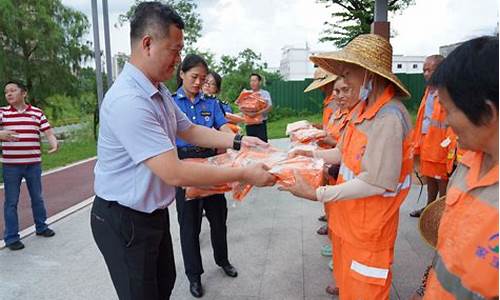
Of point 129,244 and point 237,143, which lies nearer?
point 129,244

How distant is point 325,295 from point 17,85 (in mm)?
3514

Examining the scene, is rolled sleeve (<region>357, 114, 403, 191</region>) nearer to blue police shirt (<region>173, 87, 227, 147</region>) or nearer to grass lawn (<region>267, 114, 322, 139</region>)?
blue police shirt (<region>173, 87, 227, 147</region>)

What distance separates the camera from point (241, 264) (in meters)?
3.50

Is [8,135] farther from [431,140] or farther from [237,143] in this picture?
[431,140]

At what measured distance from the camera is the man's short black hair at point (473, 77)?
94cm

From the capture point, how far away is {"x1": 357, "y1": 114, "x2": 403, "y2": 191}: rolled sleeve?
1.78m

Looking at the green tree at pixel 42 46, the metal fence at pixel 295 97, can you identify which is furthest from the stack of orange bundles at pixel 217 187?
the metal fence at pixel 295 97

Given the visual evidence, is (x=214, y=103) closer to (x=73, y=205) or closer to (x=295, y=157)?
(x=295, y=157)

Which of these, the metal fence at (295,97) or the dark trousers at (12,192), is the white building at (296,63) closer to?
the metal fence at (295,97)

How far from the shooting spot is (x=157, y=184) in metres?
1.78

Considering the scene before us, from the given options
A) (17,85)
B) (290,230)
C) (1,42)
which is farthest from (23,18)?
(290,230)

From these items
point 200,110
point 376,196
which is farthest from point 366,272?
point 200,110

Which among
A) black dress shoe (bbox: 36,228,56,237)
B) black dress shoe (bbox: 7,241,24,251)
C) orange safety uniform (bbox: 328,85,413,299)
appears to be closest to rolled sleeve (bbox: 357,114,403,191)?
orange safety uniform (bbox: 328,85,413,299)

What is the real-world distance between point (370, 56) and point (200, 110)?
4.90ft
